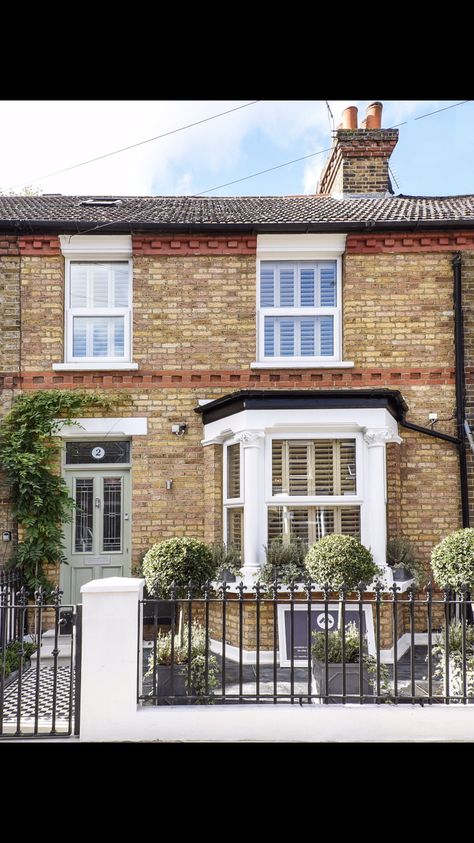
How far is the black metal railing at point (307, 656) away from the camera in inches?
206

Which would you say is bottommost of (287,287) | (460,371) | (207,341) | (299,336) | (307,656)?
(307,656)

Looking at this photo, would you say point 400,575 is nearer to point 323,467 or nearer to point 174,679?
point 323,467

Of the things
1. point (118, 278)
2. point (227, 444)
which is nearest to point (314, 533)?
point (227, 444)

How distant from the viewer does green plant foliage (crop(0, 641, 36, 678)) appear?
7.13 meters

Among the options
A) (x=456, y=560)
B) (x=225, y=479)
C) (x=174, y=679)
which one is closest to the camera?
(x=174, y=679)

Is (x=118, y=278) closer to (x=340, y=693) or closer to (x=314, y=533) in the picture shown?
(x=314, y=533)

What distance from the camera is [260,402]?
27.8 feet

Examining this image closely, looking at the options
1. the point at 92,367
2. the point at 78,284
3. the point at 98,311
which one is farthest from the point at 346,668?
the point at 78,284

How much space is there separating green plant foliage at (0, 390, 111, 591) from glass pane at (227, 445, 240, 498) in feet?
6.47

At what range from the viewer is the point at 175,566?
6836 millimetres

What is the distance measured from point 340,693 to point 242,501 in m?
3.35

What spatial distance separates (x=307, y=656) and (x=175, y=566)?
5.36 ft

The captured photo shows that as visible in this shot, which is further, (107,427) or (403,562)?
(107,427)
